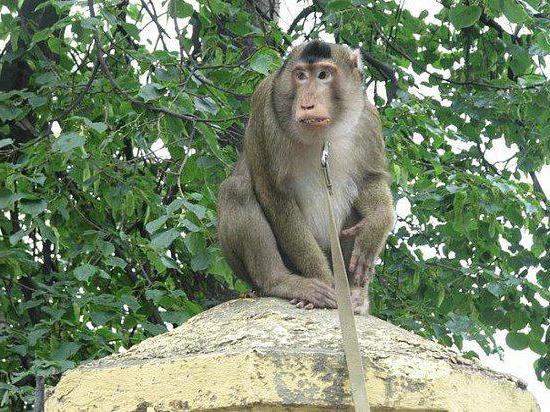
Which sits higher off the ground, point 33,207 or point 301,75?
point 301,75

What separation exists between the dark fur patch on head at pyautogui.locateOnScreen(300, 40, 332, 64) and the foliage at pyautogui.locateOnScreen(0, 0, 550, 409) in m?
0.62

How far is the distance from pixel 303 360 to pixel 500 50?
6390 mm

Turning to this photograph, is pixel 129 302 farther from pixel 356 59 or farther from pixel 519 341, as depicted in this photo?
pixel 519 341

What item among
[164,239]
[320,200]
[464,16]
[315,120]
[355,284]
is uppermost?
[464,16]

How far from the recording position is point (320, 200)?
5.45 meters

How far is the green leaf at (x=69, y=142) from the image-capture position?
5825 millimetres

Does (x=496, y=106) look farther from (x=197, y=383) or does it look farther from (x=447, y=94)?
(x=197, y=383)

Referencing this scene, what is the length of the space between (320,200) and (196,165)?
50.8 inches

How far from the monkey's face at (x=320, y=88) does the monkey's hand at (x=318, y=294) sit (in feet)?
2.62

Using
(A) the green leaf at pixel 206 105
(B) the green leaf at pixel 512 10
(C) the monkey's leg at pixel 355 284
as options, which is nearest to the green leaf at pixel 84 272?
(A) the green leaf at pixel 206 105

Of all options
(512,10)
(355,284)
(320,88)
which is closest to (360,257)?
(355,284)

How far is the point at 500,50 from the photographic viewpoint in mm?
8672

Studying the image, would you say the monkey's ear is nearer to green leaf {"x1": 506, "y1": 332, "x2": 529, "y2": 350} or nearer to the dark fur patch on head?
the dark fur patch on head

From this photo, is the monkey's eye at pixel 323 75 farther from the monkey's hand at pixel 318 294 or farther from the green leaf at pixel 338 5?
the green leaf at pixel 338 5
